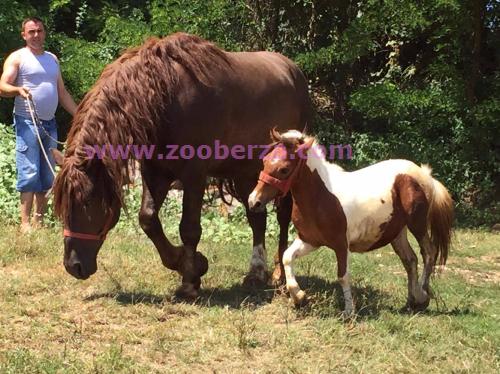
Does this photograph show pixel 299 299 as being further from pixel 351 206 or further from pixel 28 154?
pixel 28 154

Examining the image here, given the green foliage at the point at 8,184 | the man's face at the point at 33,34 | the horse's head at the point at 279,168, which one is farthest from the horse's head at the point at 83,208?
the green foliage at the point at 8,184

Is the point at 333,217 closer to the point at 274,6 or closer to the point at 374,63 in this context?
the point at 274,6

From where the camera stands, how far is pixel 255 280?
16.4 feet

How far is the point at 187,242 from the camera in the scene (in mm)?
4441

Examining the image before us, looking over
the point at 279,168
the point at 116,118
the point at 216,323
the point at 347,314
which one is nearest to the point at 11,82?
the point at 116,118

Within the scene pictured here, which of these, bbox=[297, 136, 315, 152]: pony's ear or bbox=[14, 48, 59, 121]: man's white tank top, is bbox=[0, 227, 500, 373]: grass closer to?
bbox=[297, 136, 315, 152]: pony's ear

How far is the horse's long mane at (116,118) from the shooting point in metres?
3.95

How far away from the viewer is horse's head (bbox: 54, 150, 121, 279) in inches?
155

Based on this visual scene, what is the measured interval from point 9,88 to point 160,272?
7.55ft

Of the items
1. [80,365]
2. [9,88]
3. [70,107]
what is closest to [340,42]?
[70,107]

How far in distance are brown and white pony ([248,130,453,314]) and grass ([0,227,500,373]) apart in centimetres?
34

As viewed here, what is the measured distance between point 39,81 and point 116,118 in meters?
2.36

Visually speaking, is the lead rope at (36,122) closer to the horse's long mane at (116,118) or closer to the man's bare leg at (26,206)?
the man's bare leg at (26,206)

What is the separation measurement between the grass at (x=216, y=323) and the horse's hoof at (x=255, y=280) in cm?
12
